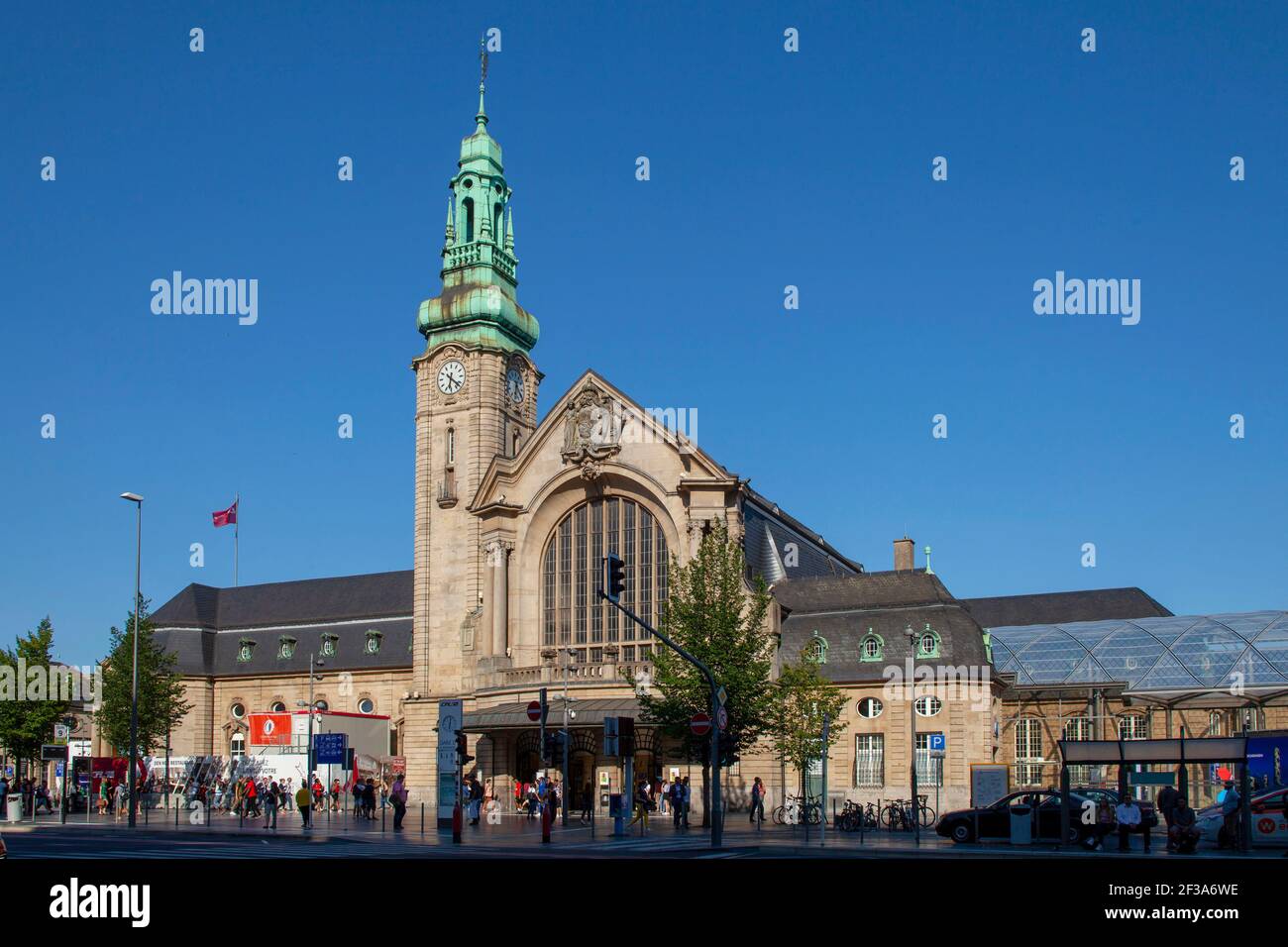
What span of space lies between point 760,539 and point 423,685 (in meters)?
17.0

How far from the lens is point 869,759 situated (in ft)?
179

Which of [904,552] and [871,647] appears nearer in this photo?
[871,647]

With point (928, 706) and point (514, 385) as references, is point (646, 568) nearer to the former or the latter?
point (928, 706)

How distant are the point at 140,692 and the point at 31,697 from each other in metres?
6.07

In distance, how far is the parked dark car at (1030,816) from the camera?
33781mm

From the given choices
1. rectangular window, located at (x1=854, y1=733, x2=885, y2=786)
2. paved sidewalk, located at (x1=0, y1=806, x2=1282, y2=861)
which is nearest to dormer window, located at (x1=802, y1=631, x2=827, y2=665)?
rectangular window, located at (x1=854, y1=733, x2=885, y2=786)

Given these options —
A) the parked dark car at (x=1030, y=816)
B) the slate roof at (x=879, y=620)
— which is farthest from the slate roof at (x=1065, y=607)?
the parked dark car at (x=1030, y=816)

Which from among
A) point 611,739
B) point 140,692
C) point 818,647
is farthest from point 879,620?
point 140,692

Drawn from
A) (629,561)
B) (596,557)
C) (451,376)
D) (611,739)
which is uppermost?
(451,376)

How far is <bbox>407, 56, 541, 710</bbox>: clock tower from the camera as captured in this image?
6291cm

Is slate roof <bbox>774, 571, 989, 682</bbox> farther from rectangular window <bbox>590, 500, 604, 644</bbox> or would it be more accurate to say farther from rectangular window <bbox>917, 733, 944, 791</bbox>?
rectangular window <bbox>590, 500, 604, 644</bbox>

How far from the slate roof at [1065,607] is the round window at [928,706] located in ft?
106
